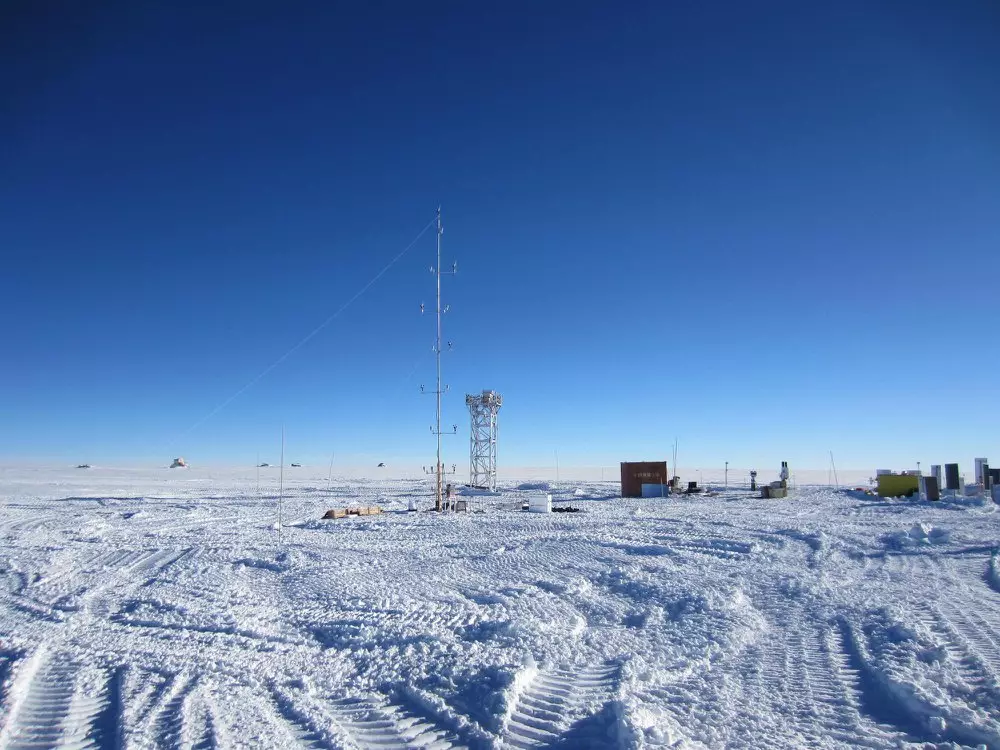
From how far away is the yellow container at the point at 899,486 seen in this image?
23500mm

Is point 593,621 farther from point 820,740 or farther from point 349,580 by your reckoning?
point 349,580

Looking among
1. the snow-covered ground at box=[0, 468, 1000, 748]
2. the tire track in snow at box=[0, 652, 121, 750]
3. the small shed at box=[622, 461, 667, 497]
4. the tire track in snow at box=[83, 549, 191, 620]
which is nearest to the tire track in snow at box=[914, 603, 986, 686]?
the snow-covered ground at box=[0, 468, 1000, 748]

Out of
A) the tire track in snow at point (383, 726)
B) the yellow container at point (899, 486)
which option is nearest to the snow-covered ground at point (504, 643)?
the tire track in snow at point (383, 726)

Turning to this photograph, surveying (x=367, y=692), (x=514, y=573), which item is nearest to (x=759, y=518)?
(x=514, y=573)

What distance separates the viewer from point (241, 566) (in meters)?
9.41

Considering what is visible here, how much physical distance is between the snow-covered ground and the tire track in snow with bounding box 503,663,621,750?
2 cm

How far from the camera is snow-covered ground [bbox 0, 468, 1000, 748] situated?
3922 millimetres

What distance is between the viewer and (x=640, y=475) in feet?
89.8

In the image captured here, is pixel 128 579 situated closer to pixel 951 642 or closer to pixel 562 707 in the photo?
pixel 562 707

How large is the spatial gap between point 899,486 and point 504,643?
25.1 metres

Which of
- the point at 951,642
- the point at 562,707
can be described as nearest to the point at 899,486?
the point at 951,642

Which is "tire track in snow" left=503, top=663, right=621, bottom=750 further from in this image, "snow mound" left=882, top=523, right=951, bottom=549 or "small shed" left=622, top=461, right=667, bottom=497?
"small shed" left=622, top=461, right=667, bottom=497

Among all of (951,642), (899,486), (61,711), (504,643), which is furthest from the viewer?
(899,486)

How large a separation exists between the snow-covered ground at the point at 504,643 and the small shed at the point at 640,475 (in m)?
15.5
